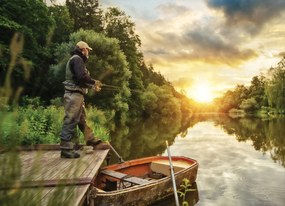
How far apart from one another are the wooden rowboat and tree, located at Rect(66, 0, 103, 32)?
120 ft

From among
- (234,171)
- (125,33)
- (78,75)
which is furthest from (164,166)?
(125,33)

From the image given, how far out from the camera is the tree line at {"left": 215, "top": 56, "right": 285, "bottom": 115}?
212 feet

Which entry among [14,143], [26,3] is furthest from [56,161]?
[26,3]

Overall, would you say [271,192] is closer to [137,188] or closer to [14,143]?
[137,188]

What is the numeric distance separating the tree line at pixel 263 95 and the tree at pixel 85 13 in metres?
37.9

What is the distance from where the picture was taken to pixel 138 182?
756 centimetres

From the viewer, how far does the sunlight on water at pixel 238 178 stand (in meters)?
8.98

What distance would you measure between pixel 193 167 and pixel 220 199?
1127 mm

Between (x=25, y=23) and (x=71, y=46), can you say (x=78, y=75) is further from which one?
(x=71, y=46)

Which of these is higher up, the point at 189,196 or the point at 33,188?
the point at 33,188

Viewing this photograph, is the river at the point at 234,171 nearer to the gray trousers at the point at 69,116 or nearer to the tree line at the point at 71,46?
the gray trousers at the point at 69,116

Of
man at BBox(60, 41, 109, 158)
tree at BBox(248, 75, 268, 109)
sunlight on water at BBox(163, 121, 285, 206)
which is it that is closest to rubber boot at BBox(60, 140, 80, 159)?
man at BBox(60, 41, 109, 158)

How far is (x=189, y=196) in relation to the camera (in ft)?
30.3

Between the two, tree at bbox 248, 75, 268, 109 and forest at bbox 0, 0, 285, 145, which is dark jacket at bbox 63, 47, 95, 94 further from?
tree at bbox 248, 75, 268, 109
